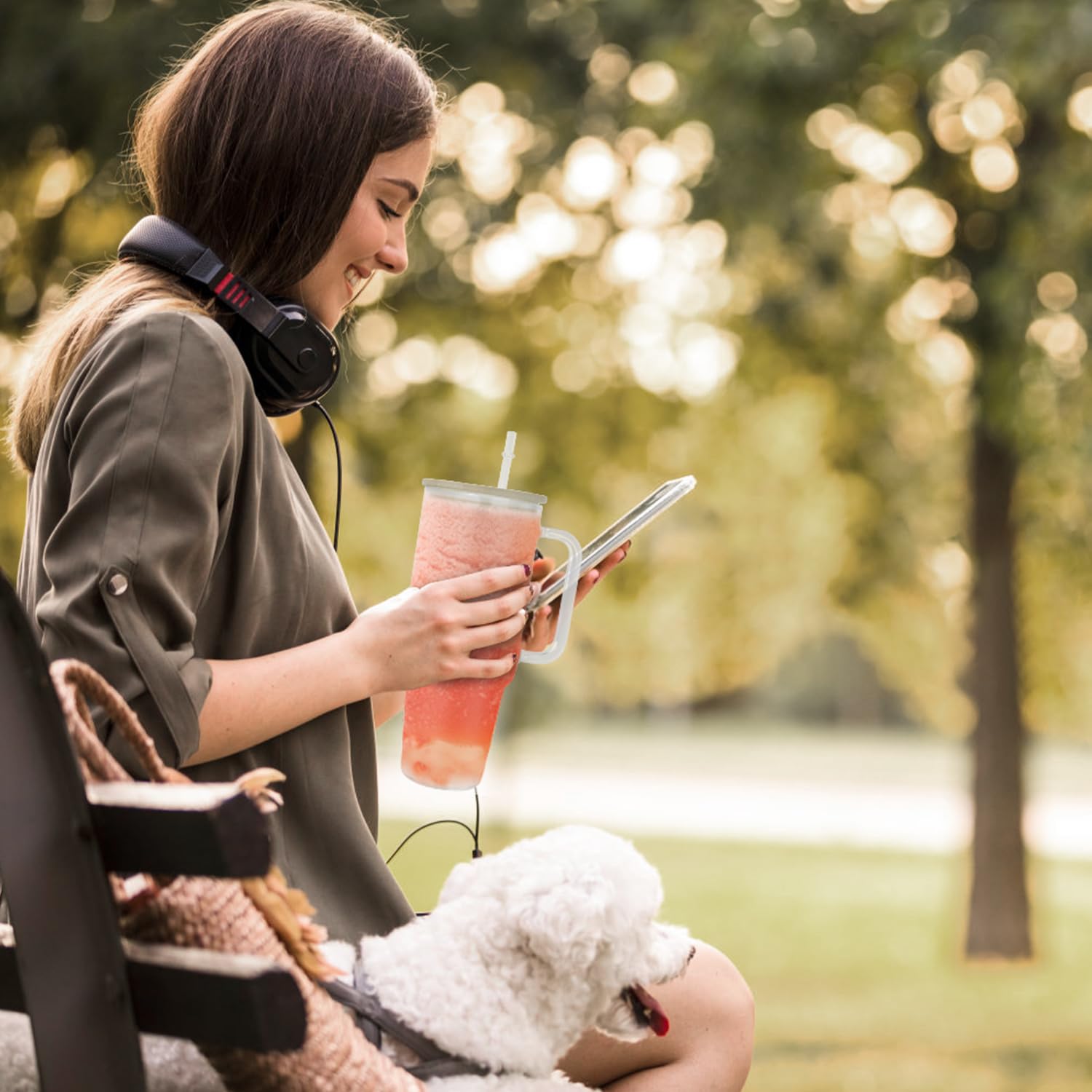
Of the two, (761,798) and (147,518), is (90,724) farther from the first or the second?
(761,798)

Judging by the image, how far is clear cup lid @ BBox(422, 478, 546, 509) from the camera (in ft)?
6.62

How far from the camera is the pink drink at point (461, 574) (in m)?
2.03

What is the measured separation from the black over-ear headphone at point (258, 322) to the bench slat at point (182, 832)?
2.68 feet

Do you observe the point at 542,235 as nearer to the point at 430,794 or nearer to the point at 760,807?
the point at 430,794

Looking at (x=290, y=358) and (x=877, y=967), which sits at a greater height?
(x=290, y=358)

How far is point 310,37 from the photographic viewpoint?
203 centimetres

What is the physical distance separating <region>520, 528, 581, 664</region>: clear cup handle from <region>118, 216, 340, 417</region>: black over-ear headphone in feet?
1.29

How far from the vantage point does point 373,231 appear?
210 centimetres

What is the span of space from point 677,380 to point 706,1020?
880 centimetres

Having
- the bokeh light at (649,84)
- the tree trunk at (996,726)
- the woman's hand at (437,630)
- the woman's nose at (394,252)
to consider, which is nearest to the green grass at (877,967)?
the tree trunk at (996,726)

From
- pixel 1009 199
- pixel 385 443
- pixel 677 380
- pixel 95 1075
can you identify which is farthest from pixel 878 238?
pixel 95 1075

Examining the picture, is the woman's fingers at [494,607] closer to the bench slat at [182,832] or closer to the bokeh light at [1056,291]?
the bench slat at [182,832]

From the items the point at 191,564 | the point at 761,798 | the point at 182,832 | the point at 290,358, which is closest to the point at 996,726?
the point at 290,358

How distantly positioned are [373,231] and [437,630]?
58 centimetres
